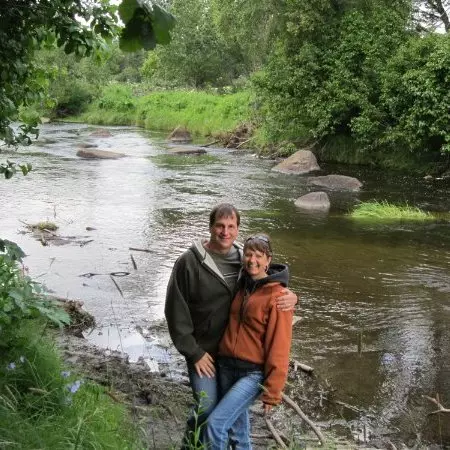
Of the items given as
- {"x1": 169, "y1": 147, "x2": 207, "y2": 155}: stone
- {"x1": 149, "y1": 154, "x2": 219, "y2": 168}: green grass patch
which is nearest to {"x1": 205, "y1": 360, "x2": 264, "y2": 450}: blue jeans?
{"x1": 149, "y1": 154, "x2": 219, "y2": 168}: green grass patch

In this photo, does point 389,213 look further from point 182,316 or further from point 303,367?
point 182,316

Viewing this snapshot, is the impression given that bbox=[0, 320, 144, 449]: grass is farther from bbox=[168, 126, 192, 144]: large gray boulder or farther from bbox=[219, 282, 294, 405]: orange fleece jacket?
bbox=[168, 126, 192, 144]: large gray boulder

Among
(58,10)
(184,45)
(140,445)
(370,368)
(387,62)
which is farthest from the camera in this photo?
(184,45)

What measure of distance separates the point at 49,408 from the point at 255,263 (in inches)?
60.6

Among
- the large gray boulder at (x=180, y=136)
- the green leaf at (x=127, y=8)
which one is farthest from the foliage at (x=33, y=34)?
the large gray boulder at (x=180, y=136)

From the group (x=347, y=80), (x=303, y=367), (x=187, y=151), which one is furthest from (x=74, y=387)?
(x=187, y=151)

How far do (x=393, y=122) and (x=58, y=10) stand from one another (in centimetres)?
2036

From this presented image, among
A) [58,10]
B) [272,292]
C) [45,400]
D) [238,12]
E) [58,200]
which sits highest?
[238,12]

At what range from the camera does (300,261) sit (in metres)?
11.3

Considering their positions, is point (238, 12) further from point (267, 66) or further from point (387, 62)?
point (387, 62)

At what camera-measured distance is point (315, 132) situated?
23906 mm

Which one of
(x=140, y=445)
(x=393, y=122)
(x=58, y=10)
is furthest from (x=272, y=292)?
(x=393, y=122)

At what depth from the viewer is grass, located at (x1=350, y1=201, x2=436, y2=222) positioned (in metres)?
15.0

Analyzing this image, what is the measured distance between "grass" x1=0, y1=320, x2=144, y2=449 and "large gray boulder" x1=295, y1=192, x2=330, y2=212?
12043mm
